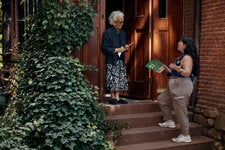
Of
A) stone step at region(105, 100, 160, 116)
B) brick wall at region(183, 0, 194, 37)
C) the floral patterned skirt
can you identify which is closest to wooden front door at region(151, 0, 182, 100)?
brick wall at region(183, 0, 194, 37)

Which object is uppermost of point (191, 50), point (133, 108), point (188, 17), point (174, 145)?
point (188, 17)

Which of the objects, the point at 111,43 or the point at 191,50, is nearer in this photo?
the point at 191,50

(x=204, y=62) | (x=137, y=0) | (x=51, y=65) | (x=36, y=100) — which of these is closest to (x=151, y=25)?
(x=137, y=0)

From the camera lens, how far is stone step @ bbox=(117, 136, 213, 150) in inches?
231

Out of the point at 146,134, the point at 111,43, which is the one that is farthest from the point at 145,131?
the point at 111,43

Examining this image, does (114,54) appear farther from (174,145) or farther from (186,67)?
(174,145)

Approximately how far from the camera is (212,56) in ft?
21.8

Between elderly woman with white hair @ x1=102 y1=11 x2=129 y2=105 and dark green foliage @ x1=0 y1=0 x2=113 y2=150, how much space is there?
1.58 feet

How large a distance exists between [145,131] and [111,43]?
166 cm

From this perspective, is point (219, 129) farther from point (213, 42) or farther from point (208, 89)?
point (213, 42)

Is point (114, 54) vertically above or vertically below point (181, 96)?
above

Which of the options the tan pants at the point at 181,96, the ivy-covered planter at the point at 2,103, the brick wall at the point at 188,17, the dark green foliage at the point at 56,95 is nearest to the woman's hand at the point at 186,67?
the tan pants at the point at 181,96

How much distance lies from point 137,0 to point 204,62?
6.38 feet

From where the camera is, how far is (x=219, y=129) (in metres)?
6.32
